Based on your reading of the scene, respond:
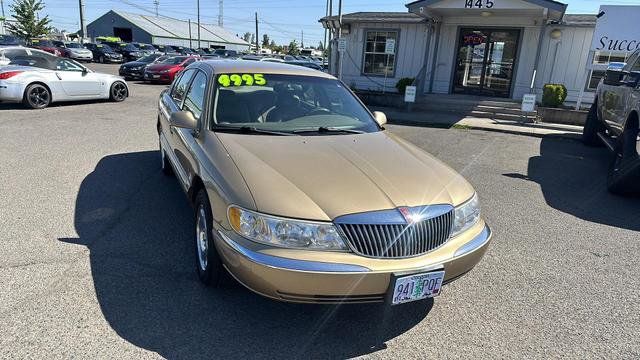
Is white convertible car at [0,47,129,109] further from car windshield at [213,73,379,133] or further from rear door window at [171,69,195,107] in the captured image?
car windshield at [213,73,379,133]

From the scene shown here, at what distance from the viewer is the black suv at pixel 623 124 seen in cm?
572

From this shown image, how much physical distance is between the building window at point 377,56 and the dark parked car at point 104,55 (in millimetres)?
25363

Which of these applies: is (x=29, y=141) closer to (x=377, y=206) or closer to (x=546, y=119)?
(x=377, y=206)

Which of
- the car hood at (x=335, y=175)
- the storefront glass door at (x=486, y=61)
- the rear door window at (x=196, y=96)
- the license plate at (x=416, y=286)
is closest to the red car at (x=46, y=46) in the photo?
the storefront glass door at (x=486, y=61)

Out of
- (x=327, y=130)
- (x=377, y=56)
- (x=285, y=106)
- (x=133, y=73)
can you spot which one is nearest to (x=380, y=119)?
(x=327, y=130)

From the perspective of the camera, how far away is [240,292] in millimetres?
3098

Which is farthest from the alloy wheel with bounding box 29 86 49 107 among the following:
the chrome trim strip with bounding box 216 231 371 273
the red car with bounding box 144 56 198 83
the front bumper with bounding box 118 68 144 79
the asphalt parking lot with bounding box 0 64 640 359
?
the chrome trim strip with bounding box 216 231 371 273

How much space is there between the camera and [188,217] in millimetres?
4379

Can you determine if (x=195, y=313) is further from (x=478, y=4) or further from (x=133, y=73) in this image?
(x=133, y=73)

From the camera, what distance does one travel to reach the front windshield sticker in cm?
388

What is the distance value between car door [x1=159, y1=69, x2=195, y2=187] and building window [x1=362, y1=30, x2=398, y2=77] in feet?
39.8

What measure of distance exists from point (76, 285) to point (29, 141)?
18.6ft

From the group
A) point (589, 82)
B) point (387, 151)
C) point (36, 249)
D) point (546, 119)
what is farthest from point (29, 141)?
point (589, 82)

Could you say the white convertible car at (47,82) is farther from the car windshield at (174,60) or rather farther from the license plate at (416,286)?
the license plate at (416,286)
